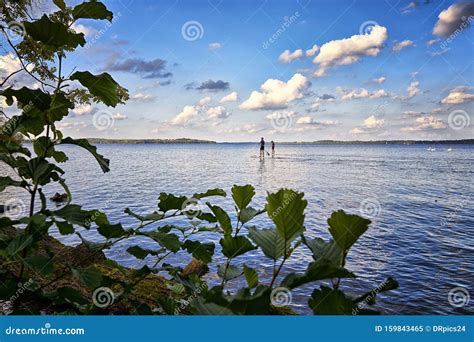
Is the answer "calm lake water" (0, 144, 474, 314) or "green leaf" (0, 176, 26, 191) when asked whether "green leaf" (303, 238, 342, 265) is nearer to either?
"green leaf" (0, 176, 26, 191)

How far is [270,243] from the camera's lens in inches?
37.4

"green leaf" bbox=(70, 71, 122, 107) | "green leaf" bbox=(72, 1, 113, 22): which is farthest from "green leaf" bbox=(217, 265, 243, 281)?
"green leaf" bbox=(72, 1, 113, 22)

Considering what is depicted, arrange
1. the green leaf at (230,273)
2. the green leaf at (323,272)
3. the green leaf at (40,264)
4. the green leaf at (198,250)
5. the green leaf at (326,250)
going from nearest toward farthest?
the green leaf at (323,272)
the green leaf at (326,250)
the green leaf at (40,264)
the green leaf at (230,273)
the green leaf at (198,250)

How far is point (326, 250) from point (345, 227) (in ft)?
0.38

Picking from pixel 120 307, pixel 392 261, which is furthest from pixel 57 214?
pixel 392 261

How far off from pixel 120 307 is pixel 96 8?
2825mm

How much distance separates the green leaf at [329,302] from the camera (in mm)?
805

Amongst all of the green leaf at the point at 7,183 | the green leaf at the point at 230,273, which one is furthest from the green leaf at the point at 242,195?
the green leaf at the point at 7,183

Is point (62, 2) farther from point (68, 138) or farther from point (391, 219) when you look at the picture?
point (391, 219)

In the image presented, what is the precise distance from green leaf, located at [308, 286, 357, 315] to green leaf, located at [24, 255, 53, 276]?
99 cm

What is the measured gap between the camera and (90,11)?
4.84ft

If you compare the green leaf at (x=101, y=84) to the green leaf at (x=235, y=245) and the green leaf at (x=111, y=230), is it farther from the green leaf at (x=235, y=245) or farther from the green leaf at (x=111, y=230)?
the green leaf at (x=235, y=245)

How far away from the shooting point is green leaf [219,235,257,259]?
129 centimetres

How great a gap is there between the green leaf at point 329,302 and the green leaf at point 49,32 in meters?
1.29
